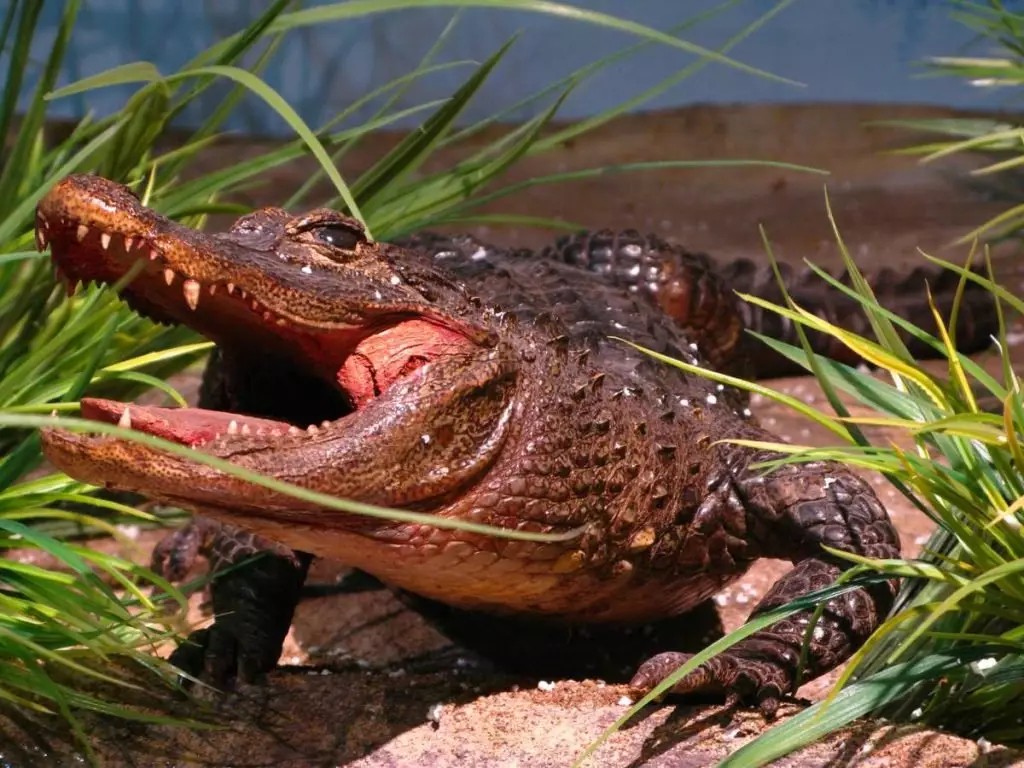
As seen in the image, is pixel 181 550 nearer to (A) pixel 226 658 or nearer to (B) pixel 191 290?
(A) pixel 226 658

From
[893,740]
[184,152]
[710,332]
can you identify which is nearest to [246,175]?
[184,152]

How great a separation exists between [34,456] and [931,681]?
6.29 ft

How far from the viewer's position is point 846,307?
5.02m

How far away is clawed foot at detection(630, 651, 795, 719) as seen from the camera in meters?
2.32

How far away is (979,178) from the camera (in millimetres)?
7066

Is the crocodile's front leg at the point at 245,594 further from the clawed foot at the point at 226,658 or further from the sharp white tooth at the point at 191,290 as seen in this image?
the sharp white tooth at the point at 191,290

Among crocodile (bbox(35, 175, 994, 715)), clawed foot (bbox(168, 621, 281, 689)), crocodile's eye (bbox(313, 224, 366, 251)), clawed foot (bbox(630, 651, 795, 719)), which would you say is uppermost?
crocodile's eye (bbox(313, 224, 366, 251))

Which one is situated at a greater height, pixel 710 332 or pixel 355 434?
pixel 355 434

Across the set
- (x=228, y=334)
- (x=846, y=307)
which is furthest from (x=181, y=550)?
(x=846, y=307)

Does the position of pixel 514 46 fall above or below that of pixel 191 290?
above

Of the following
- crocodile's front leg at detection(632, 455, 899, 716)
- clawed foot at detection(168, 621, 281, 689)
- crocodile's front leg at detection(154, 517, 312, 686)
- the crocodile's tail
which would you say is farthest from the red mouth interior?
the crocodile's tail

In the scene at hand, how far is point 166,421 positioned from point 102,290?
604mm

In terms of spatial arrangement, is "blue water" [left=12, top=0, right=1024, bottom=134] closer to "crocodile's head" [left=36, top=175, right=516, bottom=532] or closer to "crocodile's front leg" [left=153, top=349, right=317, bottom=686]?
"crocodile's front leg" [left=153, top=349, right=317, bottom=686]

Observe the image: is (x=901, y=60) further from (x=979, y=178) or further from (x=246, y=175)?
(x=246, y=175)
